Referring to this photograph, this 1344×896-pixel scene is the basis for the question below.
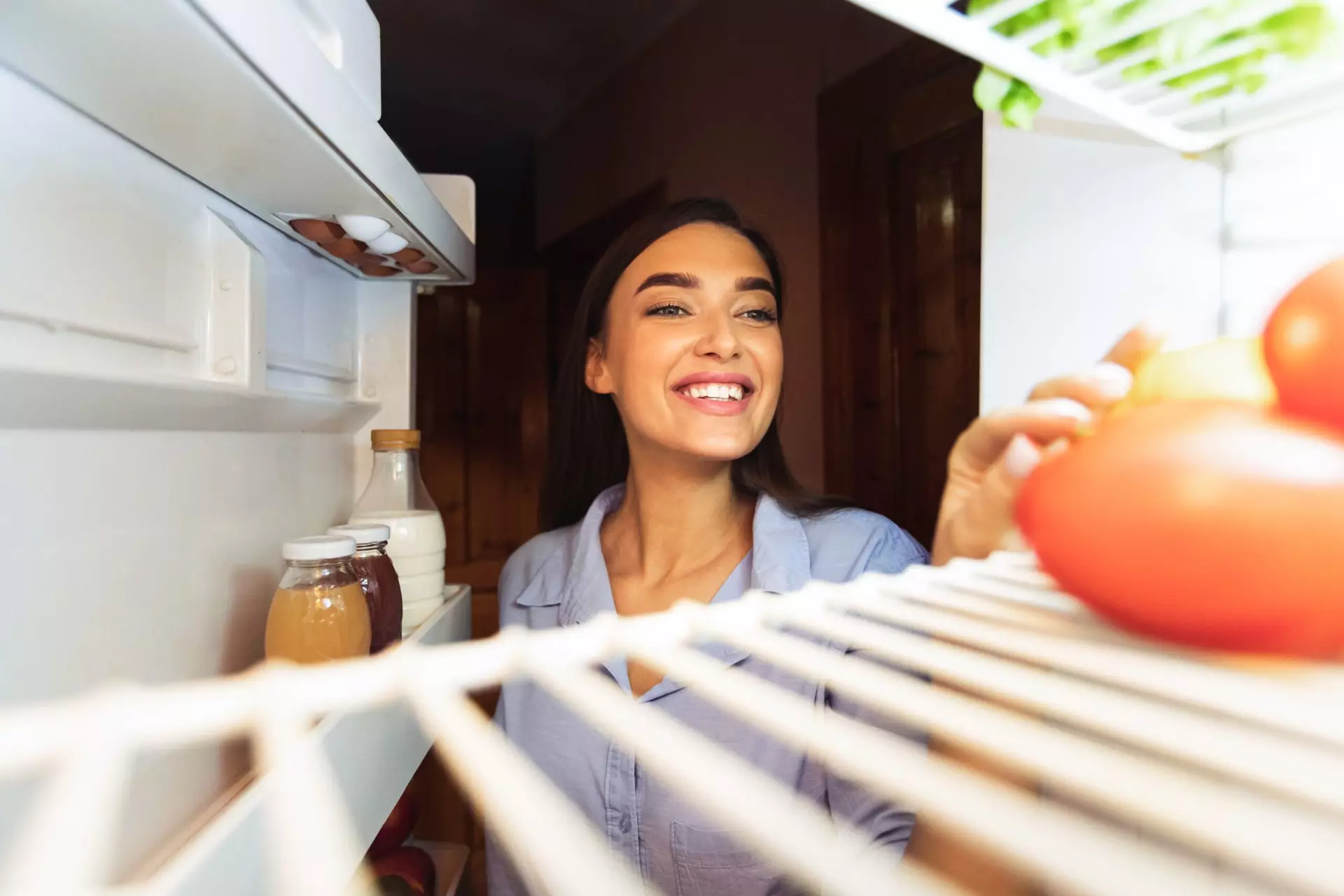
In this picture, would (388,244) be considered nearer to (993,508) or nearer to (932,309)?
(993,508)

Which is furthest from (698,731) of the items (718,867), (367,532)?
(367,532)

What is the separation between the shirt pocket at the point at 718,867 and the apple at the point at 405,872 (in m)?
0.49

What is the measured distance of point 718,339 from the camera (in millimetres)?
901

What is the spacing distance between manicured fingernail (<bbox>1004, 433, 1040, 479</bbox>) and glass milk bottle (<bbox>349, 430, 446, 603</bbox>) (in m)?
0.79

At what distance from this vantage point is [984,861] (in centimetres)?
49

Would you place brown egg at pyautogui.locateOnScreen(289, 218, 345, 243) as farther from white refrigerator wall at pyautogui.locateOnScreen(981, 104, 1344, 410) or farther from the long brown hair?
white refrigerator wall at pyautogui.locateOnScreen(981, 104, 1344, 410)

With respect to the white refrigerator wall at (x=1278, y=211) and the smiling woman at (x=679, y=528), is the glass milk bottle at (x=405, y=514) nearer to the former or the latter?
the smiling woman at (x=679, y=528)

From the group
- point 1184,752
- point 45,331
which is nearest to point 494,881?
point 45,331

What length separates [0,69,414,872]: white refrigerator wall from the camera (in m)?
0.47

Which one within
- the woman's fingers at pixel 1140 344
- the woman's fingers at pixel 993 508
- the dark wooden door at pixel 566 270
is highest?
the dark wooden door at pixel 566 270

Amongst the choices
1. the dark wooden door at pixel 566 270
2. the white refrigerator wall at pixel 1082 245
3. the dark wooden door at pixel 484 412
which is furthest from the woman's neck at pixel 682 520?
the dark wooden door at pixel 484 412

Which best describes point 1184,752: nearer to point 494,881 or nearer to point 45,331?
point 45,331

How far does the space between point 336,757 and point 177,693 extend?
32cm

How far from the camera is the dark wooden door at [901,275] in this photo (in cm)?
130
